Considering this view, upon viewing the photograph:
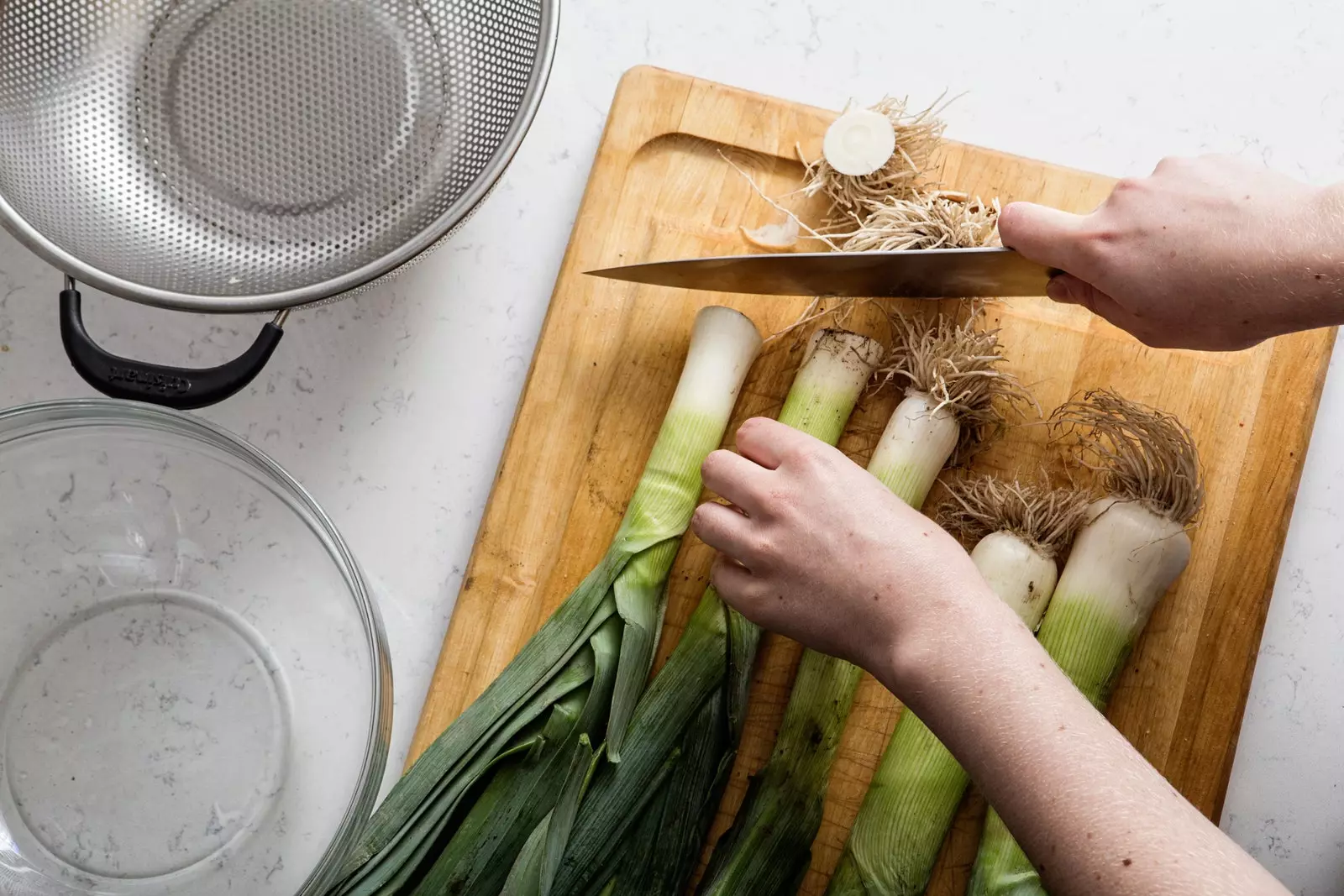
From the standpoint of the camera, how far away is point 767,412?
1.35m

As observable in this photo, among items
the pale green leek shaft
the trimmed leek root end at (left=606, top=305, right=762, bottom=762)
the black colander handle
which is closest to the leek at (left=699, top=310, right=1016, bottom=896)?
Answer: the pale green leek shaft

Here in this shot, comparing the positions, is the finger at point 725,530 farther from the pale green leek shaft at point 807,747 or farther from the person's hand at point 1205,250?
the person's hand at point 1205,250

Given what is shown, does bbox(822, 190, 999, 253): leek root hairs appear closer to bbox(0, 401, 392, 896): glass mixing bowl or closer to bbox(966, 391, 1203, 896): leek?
bbox(966, 391, 1203, 896): leek

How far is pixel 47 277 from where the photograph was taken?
1400 mm

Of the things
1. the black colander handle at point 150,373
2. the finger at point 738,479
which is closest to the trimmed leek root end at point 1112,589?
the finger at point 738,479

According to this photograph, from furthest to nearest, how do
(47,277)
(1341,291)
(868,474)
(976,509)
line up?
(47,277), (976,509), (868,474), (1341,291)

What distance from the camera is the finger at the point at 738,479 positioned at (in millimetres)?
1161

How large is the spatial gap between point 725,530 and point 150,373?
2.30ft

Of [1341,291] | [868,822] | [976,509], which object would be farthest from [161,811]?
[1341,291]

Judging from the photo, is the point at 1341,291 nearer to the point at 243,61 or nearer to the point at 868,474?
the point at 868,474

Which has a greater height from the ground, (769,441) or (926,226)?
(926,226)

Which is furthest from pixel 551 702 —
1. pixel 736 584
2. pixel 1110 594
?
pixel 1110 594

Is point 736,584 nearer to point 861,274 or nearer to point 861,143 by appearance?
point 861,274

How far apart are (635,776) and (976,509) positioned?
56 centimetres
